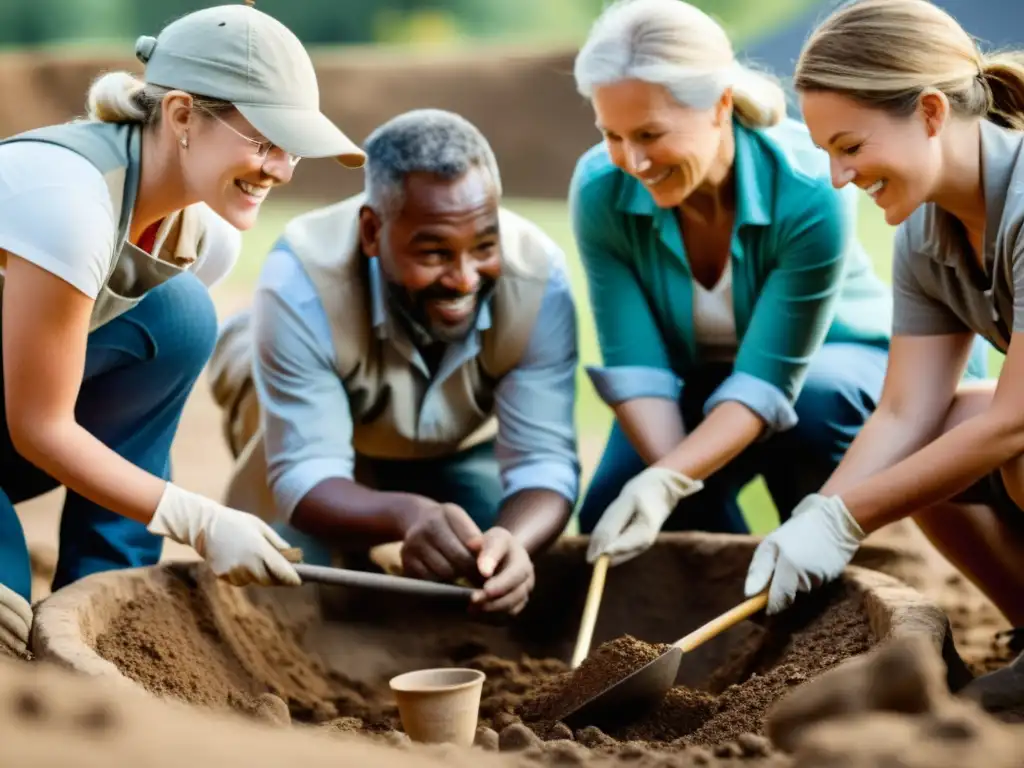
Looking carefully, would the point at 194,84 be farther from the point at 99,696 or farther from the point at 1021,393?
the point at 1021,393

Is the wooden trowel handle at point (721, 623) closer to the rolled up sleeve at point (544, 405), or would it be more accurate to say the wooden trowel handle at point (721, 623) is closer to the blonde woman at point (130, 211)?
the rolled up sleeve at point (544, 405)

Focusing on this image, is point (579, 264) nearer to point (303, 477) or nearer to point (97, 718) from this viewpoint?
point (303, 477)

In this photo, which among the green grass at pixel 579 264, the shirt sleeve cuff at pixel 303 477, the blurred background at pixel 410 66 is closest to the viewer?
the shirt sleeve cuff at pixel 303 477

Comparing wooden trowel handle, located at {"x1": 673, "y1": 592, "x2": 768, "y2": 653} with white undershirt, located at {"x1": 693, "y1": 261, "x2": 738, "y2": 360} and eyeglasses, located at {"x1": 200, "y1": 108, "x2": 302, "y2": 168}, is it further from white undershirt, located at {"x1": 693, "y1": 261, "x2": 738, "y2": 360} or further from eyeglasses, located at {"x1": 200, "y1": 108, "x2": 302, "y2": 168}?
eyeglasses, located at {"x1": 200, "y1": 108, "x2": 302, "y2": 168}

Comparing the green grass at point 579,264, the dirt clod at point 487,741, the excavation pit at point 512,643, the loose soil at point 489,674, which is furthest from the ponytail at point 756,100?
the green grass at point 579,264

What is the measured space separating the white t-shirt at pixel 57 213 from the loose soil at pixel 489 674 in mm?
592

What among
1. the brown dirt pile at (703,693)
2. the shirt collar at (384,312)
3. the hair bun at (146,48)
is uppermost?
the hair bun at (146,48)

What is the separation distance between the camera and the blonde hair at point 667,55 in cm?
244

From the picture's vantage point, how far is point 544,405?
268 cm

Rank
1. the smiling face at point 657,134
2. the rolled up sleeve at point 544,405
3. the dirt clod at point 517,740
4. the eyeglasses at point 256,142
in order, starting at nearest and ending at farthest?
the dirt clod at point 517,740 < the eyeglasses at point 256,142 < the smiling face at point 657,134 < the rolled up sleeve at point 544,405

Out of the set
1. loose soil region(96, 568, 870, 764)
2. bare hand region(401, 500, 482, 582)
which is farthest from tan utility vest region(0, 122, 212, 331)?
bare hand region(401, 500, 482, 582)

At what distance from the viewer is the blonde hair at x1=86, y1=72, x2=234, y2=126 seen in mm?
2113

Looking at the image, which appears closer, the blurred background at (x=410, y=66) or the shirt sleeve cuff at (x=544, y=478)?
the shirt sleeve cuff at (x=544, y=478)

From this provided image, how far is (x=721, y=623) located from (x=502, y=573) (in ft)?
1.33
